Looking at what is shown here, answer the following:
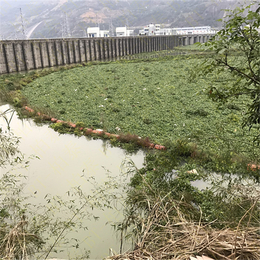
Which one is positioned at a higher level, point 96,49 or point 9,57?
point 9,57

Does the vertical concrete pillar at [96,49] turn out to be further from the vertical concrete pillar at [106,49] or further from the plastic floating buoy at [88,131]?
the plastic floating buoy at [88,131]

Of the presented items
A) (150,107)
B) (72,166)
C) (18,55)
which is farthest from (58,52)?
(72,166)

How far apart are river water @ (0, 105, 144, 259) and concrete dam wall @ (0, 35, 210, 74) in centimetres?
1743

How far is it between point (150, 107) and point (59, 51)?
24032mm

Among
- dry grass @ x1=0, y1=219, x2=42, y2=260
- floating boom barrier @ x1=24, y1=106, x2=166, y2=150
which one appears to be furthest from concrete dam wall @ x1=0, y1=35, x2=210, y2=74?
dry grass @ x1=0, y1=219, x2=42, y2=260

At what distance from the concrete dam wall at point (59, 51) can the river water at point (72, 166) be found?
1743 centimetres

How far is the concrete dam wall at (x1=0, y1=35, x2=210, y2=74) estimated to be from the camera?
2361cm

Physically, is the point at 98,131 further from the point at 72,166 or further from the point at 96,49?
the point at 96,49

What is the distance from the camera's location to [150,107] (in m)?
10.1

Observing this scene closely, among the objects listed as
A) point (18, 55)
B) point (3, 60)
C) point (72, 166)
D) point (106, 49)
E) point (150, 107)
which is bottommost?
point (72, 166)

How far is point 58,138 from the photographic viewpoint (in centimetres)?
804

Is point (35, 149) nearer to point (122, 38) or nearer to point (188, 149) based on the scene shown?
point (188, 149)

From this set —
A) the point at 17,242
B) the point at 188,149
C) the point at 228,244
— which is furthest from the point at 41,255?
the point at 188,149

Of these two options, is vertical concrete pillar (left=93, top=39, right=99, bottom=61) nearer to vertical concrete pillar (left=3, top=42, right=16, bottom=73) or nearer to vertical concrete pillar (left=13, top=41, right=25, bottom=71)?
vertical concrete pillar (left=13, top=41, right=25, bottom=71)
